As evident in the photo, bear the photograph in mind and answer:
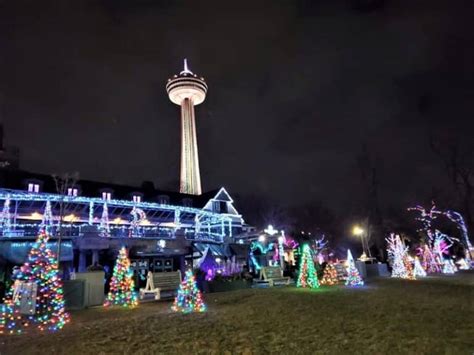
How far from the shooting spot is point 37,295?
972cm

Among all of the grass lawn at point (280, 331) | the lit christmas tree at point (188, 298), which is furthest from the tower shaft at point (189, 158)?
the grass lawn at point (280, 331)

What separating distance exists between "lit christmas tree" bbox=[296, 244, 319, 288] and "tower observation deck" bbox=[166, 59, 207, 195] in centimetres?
4367

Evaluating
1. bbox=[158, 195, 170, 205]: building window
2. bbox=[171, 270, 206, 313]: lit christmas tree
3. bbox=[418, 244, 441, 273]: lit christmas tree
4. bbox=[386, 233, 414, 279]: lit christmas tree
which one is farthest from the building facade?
bbox=[418, 244, 441, 273]: lit christmas tree

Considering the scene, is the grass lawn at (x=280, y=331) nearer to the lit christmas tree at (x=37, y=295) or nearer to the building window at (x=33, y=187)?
the lit christmas tree at (x=37, y=295)

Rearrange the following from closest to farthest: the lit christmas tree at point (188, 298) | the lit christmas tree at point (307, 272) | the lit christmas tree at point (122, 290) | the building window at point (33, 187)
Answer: the lit christmas tree at point (188, 298)
the lit christmas tree at point (122, 290)
the lit christmas tree at point (307, 272)
the building window at point (33, 187)

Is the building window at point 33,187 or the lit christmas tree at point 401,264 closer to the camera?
the lit christmas tree at point 401,264

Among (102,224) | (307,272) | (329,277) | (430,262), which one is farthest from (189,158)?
(307,272)

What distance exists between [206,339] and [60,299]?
18.1ft

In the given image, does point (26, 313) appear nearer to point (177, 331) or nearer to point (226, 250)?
point (177, 331)

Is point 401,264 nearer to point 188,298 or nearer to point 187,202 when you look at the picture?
point 188,298

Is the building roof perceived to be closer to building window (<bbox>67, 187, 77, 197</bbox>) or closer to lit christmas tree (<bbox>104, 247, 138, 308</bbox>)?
building window (<bbox>67, 187, 77, 197</bbox>)

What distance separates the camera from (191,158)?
64.8 m

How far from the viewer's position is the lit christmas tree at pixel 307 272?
56.7 feet

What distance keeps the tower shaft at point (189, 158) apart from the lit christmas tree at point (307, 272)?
43668 mm
